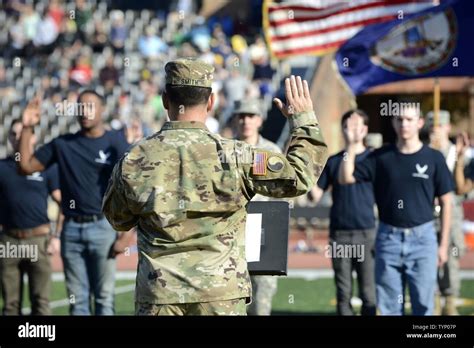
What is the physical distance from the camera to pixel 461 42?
12.4 meters

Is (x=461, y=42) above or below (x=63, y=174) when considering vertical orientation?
above

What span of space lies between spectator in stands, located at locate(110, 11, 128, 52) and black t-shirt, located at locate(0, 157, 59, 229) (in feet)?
55.9

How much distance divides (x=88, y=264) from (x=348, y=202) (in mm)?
2343

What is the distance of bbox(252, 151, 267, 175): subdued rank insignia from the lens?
5.75m

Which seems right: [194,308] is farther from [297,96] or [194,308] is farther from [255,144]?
[255,144]

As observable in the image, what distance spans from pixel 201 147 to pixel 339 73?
6.84 metres

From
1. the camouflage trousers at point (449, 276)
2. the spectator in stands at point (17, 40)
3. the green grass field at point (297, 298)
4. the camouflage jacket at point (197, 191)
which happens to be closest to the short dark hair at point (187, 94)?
the camouflage jacket at point (197, 191)

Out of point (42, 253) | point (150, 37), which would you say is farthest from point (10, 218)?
point (150, 37)

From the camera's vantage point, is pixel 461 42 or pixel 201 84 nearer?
pixel 201 84

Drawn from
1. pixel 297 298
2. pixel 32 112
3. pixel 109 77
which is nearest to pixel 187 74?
pixel 32 112

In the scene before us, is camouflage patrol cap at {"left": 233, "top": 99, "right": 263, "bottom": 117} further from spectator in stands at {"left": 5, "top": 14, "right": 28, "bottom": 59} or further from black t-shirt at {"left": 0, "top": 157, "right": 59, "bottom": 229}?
spectator in stands at {"left": 5, "top": 14, "right": 28, "bottom": 59}
